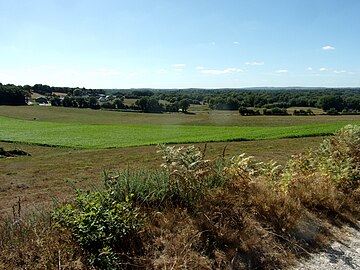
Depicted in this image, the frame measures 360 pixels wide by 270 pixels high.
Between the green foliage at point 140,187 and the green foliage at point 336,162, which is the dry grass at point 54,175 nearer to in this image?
the green foliage at point 336,162

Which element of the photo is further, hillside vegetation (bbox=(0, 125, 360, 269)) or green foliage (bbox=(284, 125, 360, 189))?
green foliage (bbox=(284, 125, 360, 189))

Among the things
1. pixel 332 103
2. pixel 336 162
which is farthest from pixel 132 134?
pixel 332 103

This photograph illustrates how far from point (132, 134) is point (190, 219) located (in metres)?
48.6

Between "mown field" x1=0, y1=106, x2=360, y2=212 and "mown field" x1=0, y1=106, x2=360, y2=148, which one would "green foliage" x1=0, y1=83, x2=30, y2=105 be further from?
"mown field" x1=0, y1=106, x2=360, y2=148

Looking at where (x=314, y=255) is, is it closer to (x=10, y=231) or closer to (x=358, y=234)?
(x=358, y=234)

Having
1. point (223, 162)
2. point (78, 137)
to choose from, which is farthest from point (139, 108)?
point (223, 162)

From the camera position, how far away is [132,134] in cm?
5212

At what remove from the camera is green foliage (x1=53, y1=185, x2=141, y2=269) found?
10.5ft

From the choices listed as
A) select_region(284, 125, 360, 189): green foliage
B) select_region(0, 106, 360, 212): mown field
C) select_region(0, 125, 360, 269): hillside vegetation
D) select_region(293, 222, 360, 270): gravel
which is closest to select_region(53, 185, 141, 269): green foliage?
select_region(0, 125, 360, 269): hillside vegetation

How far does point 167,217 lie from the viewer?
4098 mm

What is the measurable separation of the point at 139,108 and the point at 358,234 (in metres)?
98.2

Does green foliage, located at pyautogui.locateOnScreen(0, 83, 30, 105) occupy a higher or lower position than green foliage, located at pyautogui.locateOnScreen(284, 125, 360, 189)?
lower

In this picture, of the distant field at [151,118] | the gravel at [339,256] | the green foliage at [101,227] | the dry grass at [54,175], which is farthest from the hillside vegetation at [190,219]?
the distant field at [151,118]

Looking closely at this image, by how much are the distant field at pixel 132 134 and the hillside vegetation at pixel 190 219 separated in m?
31.2
